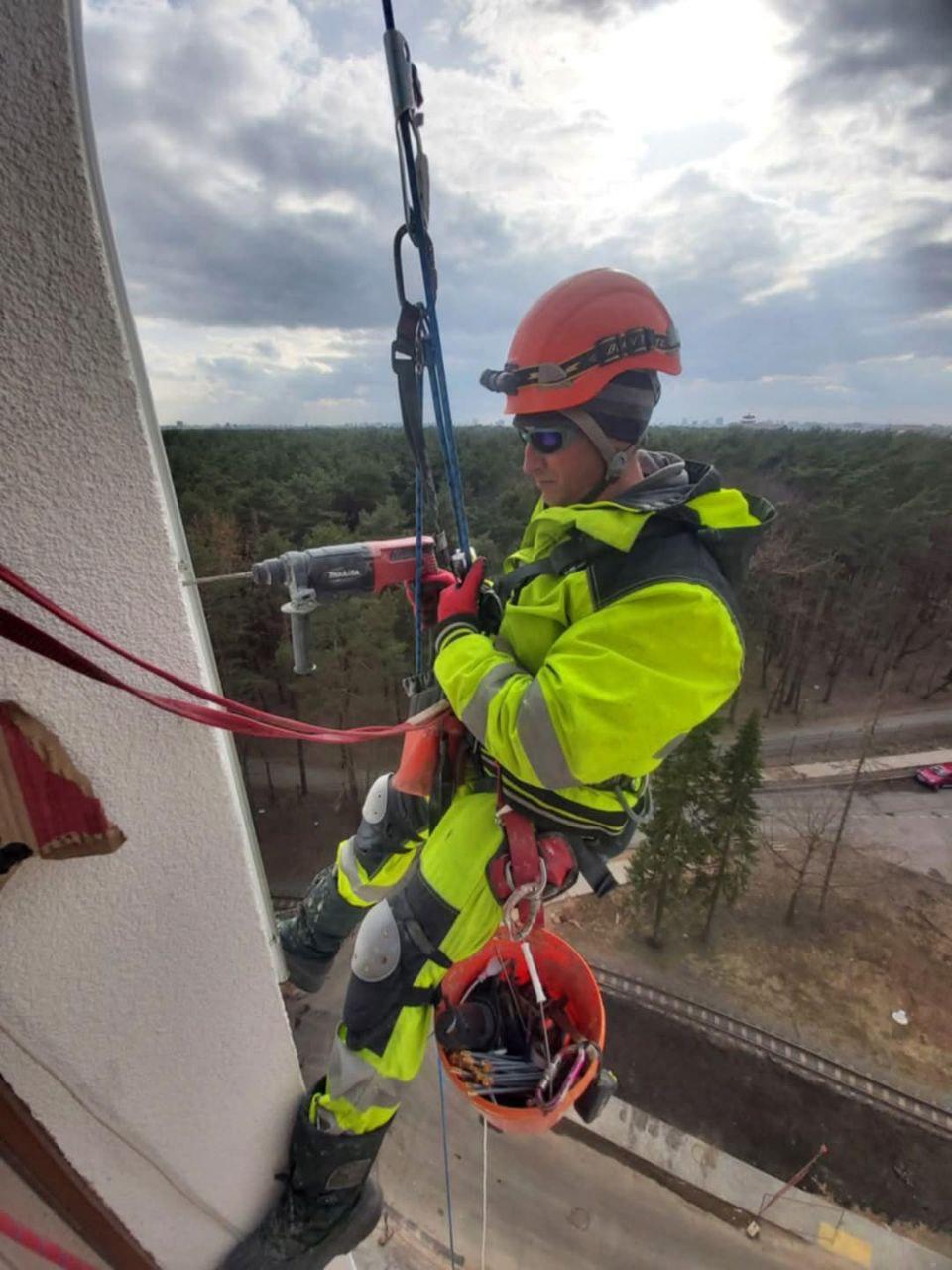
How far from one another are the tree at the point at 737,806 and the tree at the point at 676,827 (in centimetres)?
19

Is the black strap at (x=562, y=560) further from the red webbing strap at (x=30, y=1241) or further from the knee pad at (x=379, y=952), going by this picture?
the red webbing strap at (x=30, y=1241)

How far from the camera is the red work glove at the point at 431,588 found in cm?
269

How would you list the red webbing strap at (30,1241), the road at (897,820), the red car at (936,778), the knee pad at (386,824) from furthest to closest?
1. the red car at (936,778)
2. the road at (897,820)
3. the knee pad at (386,824)
4. the red webbing strap at (30,1241)

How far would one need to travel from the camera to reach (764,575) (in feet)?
61.4

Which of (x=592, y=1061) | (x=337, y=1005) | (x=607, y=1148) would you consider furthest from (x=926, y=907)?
(x=592, y=1061)

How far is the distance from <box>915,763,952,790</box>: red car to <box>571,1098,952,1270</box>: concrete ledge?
11.7 metres

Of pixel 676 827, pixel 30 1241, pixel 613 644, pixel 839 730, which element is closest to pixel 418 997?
pixel 30 1241

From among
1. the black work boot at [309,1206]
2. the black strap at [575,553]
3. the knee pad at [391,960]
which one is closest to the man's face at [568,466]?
the black strap at [575,553]

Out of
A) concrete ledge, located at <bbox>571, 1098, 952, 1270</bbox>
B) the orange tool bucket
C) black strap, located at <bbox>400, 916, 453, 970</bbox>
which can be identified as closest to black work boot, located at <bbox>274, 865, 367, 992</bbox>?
the orange tool bucket

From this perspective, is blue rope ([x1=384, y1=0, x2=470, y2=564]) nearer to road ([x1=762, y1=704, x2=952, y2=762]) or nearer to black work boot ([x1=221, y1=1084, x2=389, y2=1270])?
black work boot ([x1=221, y1=1084, x2=389, y2=1270])

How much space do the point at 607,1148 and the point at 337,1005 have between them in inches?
177

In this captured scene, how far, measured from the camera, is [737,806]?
1055 cm

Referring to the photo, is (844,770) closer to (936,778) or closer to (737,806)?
(936,778)

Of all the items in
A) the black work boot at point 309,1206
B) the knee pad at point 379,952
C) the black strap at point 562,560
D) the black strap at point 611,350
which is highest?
the black strap at point 611,350
